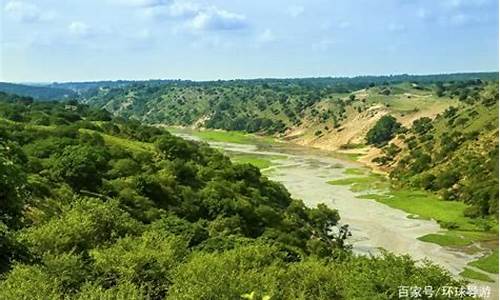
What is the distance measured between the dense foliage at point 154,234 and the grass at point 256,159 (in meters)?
54.0

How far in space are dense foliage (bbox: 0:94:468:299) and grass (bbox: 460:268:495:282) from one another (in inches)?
469

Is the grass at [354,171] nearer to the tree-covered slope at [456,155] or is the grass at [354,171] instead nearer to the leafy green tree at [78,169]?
the tree-covered slope at [456,155]

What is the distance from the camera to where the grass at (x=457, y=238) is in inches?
2648

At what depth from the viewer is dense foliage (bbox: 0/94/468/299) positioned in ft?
91.7

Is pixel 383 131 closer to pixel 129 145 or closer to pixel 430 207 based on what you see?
pixel 430 207

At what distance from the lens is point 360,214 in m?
82.1

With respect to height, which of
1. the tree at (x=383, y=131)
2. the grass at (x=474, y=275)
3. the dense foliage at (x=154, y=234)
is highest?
the dense foliage at (x=154, y=234)

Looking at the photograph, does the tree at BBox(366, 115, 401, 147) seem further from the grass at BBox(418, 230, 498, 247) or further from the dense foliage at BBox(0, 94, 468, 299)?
the dense foliage at BBox(0, 94, 468, 299)

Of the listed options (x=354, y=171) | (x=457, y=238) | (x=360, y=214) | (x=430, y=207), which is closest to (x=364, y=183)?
(x=354, y=171)

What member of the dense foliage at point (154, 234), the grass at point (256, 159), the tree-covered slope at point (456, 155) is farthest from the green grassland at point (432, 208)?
the grass at point (256, 159)

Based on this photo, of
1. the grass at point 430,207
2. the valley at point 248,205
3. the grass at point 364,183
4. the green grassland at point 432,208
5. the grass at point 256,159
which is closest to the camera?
the valley at point 248,205

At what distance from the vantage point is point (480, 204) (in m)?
80.0

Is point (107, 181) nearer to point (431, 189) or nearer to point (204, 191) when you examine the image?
point (204, 191)

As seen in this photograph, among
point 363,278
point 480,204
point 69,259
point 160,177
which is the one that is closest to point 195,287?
point 69,259
